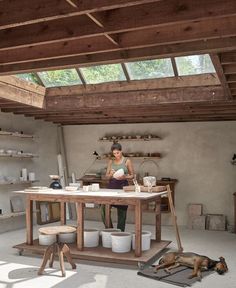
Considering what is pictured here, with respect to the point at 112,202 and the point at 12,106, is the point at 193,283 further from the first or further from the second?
the point at 12,106

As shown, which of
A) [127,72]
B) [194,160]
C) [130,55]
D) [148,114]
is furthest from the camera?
[194,160]

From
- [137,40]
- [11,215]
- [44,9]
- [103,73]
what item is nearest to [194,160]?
[103,73]

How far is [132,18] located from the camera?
10.4 feet

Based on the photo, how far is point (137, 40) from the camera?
3.68 m

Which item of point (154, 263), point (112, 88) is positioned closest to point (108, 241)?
point (154, 263)

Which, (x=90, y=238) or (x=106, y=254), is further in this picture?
(x=90, y=238)

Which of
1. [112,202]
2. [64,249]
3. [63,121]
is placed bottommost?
[64,249]

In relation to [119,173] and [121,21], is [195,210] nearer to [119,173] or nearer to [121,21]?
[119,173]

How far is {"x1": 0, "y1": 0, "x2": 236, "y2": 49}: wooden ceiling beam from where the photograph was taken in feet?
9.59

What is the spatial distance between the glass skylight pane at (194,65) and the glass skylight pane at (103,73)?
1032 mm

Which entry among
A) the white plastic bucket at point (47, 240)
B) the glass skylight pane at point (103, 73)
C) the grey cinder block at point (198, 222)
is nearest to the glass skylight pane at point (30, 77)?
the glass skylight pane at point (103, 73)

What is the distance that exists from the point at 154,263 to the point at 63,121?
4889 millimetres

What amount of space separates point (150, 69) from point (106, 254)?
302 centimetres

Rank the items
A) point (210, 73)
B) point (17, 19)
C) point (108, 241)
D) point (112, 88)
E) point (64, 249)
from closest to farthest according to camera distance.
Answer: point (17, 19) < point (64, 249) < point (108, 241) < point (210, 73) < point (112, 88)
